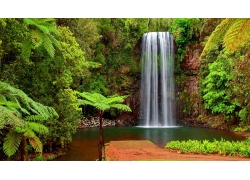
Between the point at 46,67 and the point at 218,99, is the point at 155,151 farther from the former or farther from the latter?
the point at 218,99

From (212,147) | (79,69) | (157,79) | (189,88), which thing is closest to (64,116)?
(79,69)

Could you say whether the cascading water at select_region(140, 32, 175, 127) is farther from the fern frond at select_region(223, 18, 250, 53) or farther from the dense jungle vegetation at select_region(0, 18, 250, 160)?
the fern frond at select_region(223, 18, 250, 53)

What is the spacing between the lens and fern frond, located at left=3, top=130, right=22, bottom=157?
14.0ft

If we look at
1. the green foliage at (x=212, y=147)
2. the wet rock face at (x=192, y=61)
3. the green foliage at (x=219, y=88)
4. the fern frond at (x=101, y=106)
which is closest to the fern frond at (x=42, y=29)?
the fern frond at (x=101, y=106)

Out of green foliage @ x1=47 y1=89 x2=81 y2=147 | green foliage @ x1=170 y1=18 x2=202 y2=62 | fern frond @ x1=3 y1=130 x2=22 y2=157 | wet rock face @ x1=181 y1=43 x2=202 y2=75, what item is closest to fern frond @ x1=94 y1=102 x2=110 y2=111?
green foliage @ x1=47 y1=89 x2=81 y2=147

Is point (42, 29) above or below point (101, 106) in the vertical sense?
above

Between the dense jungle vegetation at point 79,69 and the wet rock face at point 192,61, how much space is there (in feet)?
0.65

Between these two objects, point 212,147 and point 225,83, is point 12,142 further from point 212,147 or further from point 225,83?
point 225,83

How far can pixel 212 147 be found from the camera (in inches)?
231

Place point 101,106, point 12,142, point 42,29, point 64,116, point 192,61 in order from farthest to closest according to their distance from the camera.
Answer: point 192,61, point 64,116, point 101,106, point 12,142, point 42,29

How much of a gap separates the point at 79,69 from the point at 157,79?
4586mm

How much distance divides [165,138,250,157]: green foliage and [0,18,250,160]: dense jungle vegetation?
128 cm

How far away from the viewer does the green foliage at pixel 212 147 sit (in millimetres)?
5586
